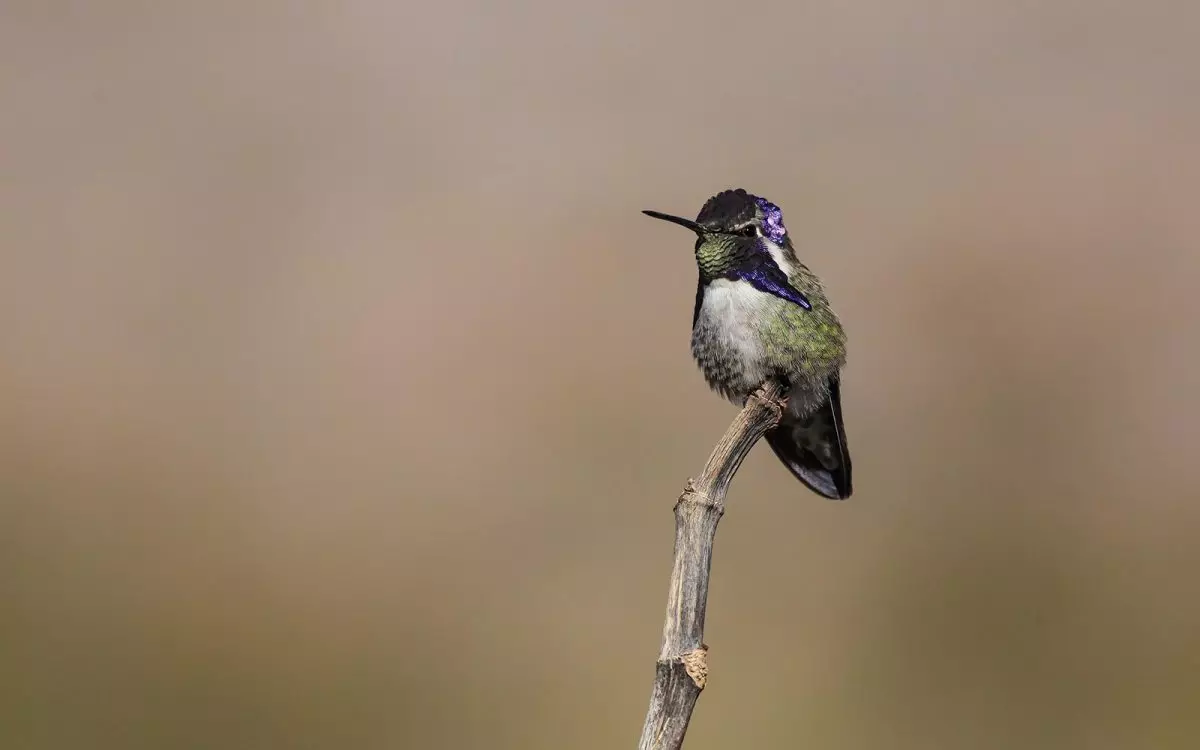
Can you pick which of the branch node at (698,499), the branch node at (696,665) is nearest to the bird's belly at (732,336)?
the branch node at (698,499)

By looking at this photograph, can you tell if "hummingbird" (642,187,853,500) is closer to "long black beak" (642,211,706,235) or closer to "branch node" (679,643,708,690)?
"long black beak" (642,211,706,235)

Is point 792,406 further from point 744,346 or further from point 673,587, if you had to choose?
point 673,587

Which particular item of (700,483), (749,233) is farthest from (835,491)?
(700,483)

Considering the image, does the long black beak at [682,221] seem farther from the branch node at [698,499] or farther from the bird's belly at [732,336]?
the branch node at [698,499]

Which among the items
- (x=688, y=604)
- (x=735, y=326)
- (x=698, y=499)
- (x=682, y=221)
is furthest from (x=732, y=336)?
(x=688, y=604)

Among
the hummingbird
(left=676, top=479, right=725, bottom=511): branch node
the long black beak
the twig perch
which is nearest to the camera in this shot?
the twig perch

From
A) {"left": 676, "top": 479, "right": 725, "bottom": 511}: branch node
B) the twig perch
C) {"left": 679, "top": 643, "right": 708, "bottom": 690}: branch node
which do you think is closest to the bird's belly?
the twig perch

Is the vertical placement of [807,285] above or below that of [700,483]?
above
